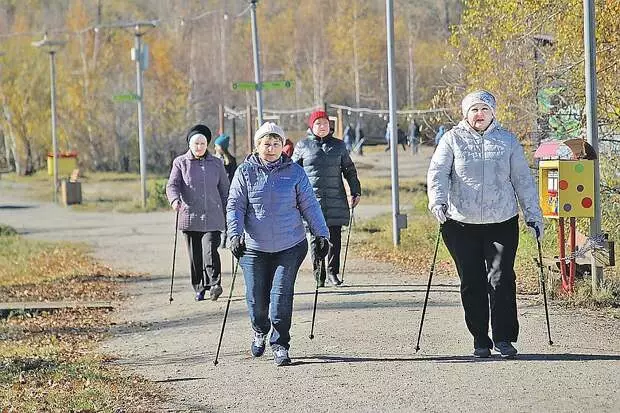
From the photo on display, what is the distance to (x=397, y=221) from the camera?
18.7m

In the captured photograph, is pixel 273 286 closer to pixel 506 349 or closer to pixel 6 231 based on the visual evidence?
A: pixel 506 349

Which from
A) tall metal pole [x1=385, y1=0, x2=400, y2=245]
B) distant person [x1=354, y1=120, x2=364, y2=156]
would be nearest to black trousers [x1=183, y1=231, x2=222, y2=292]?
tall metal pole [x1=385, y1=0, x2=400, y2=245]

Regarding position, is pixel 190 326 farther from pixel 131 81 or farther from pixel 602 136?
pixel 131 81

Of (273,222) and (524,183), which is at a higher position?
(524,183)

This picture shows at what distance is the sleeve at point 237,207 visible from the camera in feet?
30.4

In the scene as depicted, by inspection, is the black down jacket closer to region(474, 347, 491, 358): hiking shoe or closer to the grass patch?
the grass patch

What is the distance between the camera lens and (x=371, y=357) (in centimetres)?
927

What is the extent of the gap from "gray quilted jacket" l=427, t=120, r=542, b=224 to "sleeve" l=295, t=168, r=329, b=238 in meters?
0.92

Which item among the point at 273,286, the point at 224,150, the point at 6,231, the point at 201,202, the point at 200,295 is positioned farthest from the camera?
the point at 6,231

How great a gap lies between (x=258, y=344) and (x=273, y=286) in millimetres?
519

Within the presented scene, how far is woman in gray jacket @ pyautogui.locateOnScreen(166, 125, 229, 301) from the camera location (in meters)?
13.4

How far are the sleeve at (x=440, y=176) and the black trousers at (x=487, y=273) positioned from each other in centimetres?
29

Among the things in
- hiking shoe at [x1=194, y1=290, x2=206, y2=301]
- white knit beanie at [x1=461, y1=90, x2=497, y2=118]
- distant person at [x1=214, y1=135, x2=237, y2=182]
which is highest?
white knit beanie at [x1=461, y1=90, x2=497, y2=118]

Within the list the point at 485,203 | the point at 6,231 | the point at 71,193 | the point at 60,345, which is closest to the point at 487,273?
the point at 485,203
